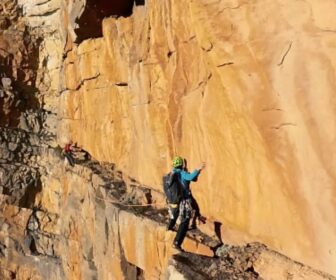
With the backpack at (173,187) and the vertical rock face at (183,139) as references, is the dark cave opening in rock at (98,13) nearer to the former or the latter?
the vertical rock face at (183,139)

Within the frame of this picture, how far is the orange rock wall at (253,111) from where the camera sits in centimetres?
634

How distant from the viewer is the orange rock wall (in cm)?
634

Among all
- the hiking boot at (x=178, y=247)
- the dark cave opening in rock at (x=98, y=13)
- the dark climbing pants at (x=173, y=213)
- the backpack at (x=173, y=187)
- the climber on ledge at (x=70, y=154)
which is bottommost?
the hiking boot at (x=178, y=247)

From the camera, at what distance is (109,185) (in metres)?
13.3

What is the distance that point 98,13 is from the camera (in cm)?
1602

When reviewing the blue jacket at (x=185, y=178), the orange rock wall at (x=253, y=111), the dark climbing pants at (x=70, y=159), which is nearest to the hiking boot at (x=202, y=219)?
the orange rock wall at (x=253, y=111)

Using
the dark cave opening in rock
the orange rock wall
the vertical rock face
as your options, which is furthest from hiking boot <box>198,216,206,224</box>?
the dark cave opening in rock

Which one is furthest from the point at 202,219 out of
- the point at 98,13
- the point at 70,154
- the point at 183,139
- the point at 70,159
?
the point at 98,13

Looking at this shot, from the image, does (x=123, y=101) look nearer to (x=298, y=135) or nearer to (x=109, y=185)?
(x=109, y=185)

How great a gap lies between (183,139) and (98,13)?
7.78 meters

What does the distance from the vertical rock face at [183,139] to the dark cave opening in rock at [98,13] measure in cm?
5

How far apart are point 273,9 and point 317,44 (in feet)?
2.76

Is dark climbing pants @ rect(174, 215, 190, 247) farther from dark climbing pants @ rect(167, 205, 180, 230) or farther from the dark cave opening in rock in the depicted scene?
the dark cave opening in rock

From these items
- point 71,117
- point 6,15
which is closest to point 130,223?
point 71,117
